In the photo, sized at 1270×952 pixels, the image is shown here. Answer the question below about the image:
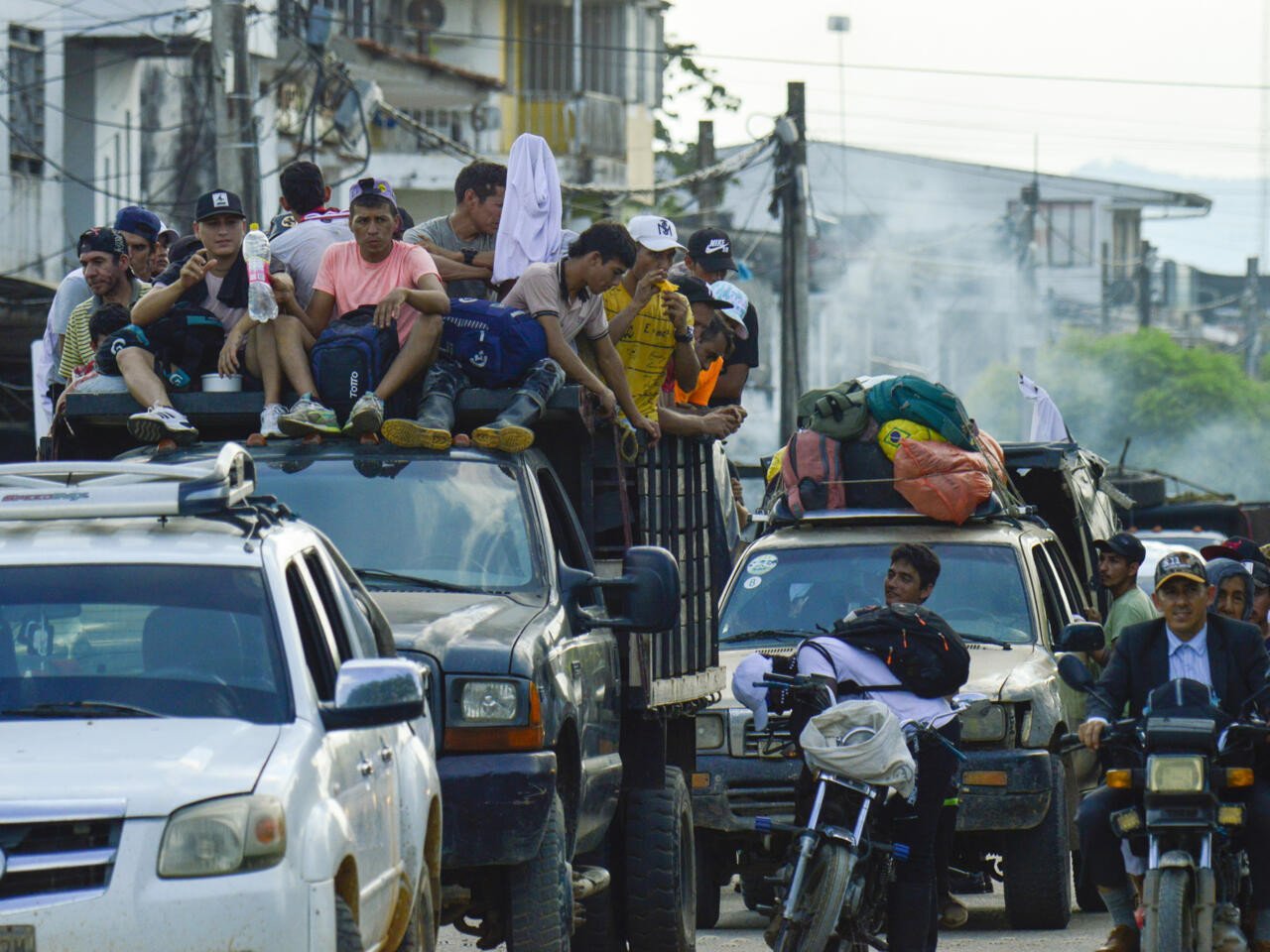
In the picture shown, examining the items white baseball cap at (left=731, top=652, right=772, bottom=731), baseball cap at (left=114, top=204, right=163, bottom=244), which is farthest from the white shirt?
baseball cap at (left=114, top=204, right=163, bottom=244)

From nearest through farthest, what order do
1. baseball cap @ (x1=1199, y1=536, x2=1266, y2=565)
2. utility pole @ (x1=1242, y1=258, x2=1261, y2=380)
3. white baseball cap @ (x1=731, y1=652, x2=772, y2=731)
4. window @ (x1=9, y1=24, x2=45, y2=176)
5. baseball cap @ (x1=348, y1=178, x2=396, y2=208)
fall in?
white baseball cap @ (x1=731, y1=652, x2=772, y2=731)
baseball cap @ (x1=348, y1=178, x2=396, y2=208)
baseball cap @ (x1=1199, y1=536, x2=1266, y2=565)
window @ (x1=9, y1=24, x2=45, y2=176)
utility pole @ (x1=1242, y1=258, x2=1261, y2=380)

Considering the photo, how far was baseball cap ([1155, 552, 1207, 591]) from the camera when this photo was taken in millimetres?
9117

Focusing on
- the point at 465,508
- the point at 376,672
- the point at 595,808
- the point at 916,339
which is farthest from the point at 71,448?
the point at 916,339

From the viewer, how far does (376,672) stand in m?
6.25

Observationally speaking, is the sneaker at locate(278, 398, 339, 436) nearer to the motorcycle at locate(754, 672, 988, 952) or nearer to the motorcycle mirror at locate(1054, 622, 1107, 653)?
the motorcycle at locate(754, 672, 988, 952)

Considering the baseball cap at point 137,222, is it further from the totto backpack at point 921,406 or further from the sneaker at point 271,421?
the totto backpack at point 921,406

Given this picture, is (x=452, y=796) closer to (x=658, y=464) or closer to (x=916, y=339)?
(x=658, y=464)

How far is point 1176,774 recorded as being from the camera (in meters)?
8.47

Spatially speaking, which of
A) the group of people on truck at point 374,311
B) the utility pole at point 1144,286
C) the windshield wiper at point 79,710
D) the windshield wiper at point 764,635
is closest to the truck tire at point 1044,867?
the windshield wiper at point 764,635

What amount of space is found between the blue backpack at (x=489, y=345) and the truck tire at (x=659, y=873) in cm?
189

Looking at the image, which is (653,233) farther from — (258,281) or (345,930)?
(345,930)

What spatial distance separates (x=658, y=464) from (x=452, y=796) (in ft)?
9.96

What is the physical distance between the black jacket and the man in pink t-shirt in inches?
116

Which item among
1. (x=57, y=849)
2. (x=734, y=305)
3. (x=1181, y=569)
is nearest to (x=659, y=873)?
(x=1181, y=569)
